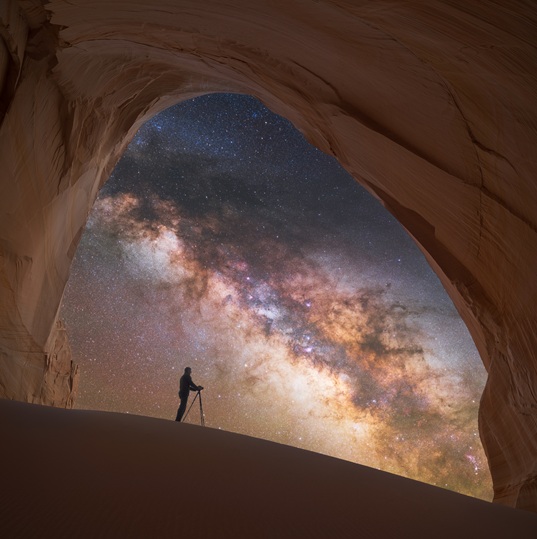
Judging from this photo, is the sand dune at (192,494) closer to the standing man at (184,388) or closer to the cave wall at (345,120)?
the cave wall at (345,120)

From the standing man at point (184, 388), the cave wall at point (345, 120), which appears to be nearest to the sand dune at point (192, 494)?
the cave wall at point (345, 120)

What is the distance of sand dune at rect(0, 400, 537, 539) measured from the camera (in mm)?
1441

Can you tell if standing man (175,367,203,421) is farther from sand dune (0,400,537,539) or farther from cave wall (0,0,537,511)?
sand dune (0,400,537,539)

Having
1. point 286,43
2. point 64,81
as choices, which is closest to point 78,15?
point 64,81

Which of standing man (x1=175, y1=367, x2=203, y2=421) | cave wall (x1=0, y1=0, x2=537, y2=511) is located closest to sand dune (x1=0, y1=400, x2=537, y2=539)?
cave wall (x1=0, y1=0, x2=537, y2=511)

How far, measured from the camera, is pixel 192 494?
1785 millimetres

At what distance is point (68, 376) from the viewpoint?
7.91 m

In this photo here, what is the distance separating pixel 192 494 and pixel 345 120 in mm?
4050

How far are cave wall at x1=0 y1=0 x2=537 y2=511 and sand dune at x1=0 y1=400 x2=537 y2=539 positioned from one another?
6.60 ft

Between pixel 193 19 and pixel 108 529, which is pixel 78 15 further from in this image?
pixel 108 529

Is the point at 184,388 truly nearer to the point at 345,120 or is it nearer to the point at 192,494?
the point at 345,120

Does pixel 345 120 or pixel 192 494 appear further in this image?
pixel 345 120

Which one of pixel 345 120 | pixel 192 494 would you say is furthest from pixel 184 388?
pixel 192 494

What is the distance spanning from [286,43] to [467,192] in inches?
89.8
